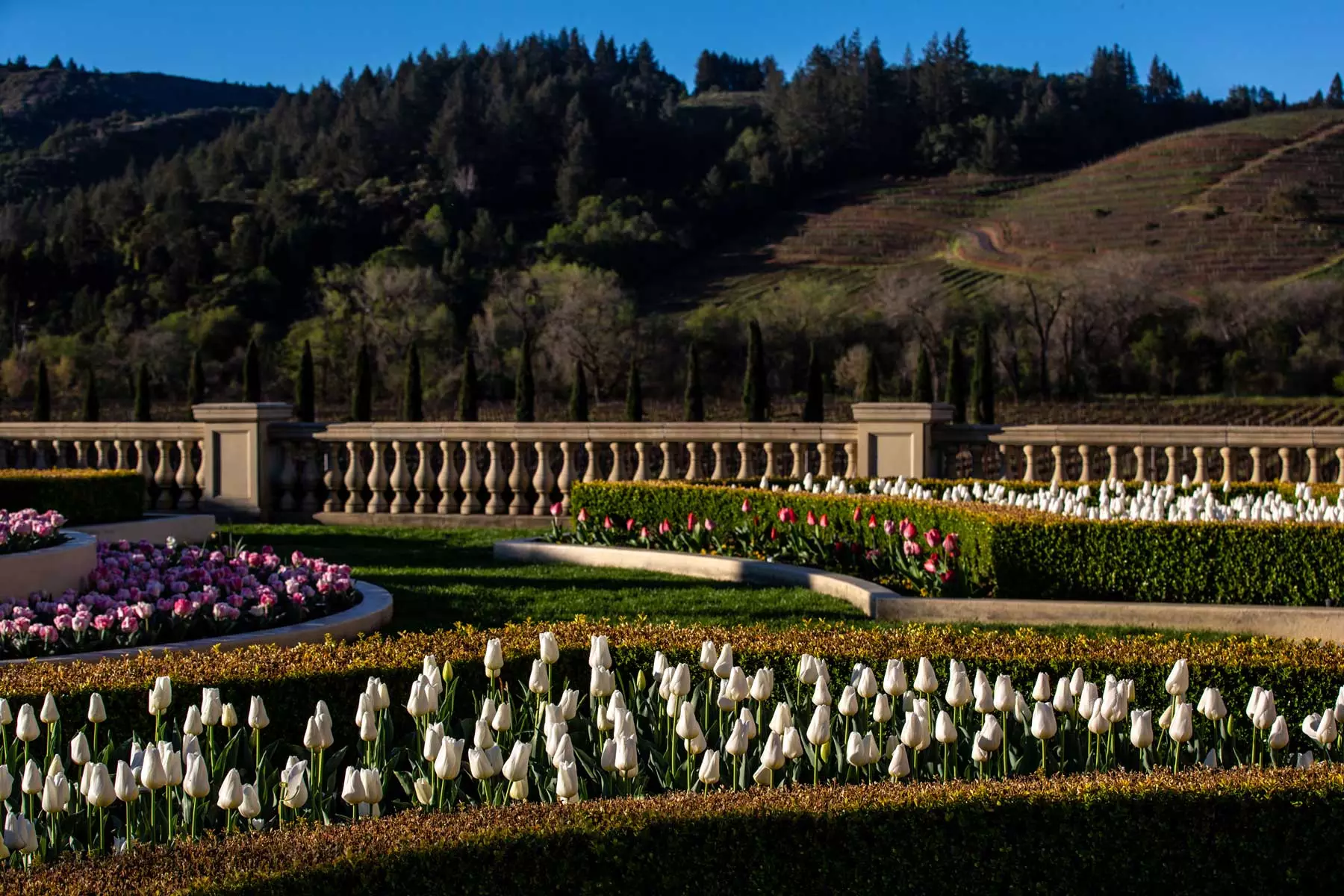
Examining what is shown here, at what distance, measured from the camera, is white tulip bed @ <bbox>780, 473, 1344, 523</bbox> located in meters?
9.75

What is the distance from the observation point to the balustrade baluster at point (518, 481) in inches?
597

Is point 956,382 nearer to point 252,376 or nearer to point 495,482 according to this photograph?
point 252,376

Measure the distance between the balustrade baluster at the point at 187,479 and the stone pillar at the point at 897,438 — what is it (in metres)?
7.88

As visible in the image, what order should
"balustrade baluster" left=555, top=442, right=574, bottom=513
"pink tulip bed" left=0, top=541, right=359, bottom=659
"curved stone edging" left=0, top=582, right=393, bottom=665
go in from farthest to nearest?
"balustrade baluster" left=555, top=442, right=574, bottom=513 < "pink tulip bed" left=0, top=541, right=359, bottom=659 < "curved stone edging" left=0, top=582, right=393, bottom=665

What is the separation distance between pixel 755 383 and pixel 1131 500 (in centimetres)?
2799

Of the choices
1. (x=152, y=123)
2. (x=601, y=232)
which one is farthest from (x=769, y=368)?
(x=152, y=123)

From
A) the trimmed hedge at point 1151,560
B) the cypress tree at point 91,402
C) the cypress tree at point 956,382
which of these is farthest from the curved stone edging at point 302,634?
the cypress tree at point 91,402

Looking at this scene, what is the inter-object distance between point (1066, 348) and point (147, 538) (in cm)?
5783

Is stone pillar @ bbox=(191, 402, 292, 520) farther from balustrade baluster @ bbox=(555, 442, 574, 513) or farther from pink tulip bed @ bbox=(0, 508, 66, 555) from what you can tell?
pink tulip bed @ bbox=(0, 508, 66, 555)

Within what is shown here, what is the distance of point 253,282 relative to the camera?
92938mm

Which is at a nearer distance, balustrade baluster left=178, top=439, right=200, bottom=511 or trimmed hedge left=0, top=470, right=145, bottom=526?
trimmed hedge left=0, top=470, right=145, bottom=526

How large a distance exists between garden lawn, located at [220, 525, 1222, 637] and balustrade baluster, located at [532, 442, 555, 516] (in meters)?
1.96

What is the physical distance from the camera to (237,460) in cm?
1586

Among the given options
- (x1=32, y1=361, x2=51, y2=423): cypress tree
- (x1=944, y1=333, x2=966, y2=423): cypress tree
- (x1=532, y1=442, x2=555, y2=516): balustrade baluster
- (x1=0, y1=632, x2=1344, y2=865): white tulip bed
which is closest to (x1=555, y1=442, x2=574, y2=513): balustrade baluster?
(x1=532, y1=442, x2=555, y2=516): balustrade baluster
